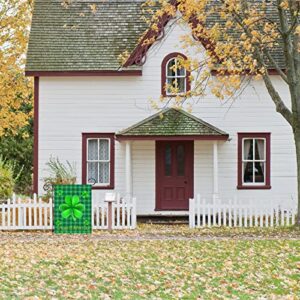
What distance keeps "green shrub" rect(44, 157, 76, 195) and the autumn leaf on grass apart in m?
4.42

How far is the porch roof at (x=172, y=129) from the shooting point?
1005 inches

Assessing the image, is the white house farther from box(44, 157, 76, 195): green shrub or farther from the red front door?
box(44, 157, 76, 195): green shrub

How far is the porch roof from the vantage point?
25.5 m

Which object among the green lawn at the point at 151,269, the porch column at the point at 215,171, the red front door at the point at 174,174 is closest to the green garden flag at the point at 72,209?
the green lawn at the point at 151,269

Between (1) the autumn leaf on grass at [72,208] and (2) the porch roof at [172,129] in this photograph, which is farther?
(2) the porch roof at [172,129]

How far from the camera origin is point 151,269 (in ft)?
44.8

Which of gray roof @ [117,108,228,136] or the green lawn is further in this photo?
gray roof @ [117,108,228,136]

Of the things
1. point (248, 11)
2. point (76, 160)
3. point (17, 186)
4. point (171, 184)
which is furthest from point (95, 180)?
point (17, 186)

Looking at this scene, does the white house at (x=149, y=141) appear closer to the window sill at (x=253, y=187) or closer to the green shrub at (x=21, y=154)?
the window sill at (x=253, y=187)

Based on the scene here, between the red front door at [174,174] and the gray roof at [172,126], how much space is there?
1.04 m

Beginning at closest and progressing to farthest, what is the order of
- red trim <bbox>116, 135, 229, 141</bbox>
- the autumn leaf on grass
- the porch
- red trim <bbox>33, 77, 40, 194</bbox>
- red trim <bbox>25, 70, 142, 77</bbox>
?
1. the autumn leaf on grass
2. red trim <bbox>116, 135, 229, 141</bbox>
3. red trim <bbox>25, 70, 142, 77</bbox>
4. red trim <bbox>33, 77, 40, 194</bbox>
5. the porch

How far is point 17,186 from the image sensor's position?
148 feet

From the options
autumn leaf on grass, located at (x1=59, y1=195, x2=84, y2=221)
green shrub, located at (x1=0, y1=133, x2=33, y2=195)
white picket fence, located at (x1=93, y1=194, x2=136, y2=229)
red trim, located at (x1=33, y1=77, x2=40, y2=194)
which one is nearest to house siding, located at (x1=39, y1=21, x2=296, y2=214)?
red trim, located at (x1=33, y1=77, x2=40, y2=194)

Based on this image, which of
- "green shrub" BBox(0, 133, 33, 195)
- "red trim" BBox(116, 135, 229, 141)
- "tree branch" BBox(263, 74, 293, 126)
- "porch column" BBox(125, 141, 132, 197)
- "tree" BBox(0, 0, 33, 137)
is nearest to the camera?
"tree branch" BBox(263, 74, 293, 126)
